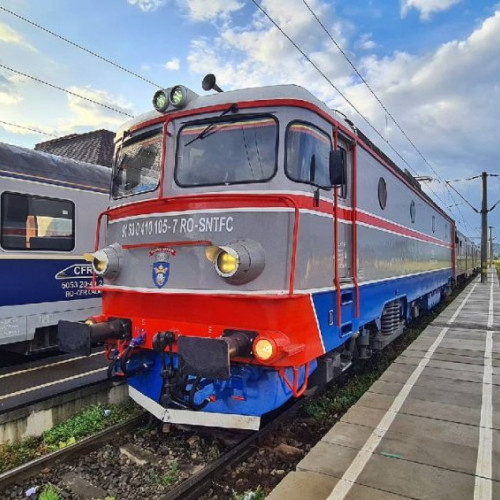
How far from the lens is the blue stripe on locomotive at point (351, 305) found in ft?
15.1

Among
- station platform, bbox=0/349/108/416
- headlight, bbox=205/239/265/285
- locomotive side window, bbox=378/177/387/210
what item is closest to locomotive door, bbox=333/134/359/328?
headlight, bbox=205/239/265/285

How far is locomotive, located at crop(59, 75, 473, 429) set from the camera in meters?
4.05

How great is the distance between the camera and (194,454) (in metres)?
4.68

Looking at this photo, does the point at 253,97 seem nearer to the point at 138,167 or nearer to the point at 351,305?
the point at 138,167

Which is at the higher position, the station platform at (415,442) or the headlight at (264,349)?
the headlight at (264,349)

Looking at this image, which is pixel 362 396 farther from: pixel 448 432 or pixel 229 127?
pixel 229 127

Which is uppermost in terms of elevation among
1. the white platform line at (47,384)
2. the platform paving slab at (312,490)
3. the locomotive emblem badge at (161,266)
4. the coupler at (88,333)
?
the locomotive emblem badge at (161,266)

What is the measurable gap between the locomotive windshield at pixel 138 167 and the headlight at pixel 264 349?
83.0 inches

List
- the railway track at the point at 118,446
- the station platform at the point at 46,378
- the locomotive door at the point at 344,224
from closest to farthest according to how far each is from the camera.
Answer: the railway track at the point at 118,446
the locomotive door at the point at 344,224
the station platform at the point at 46,378

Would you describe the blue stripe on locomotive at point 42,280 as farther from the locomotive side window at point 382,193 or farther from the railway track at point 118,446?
the locomotive side window at point 382,193

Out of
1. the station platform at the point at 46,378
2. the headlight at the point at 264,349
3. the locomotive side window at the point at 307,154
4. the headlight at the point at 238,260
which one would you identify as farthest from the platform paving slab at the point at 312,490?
the station platform at the point at 46,378

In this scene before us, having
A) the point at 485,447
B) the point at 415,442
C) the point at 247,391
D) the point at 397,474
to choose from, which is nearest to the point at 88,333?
the point at 247,391

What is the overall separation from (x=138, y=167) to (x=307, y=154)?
2.06 metres

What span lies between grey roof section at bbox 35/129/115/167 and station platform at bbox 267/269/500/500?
10.3 meters
